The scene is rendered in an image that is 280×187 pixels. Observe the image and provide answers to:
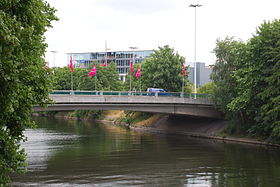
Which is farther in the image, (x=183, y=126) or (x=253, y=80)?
(x=183, y=126)

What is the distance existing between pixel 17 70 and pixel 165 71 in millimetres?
63753

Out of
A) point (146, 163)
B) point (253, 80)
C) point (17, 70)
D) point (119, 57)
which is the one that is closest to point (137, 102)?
point (253, 80)

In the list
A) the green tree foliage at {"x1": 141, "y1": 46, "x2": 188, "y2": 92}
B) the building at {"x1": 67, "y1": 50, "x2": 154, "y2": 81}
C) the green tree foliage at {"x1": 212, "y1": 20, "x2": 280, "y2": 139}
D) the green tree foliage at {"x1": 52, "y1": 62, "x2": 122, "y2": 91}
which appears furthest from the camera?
the building at {"x1": 67, "y1": 50, "x2": 154, "y2": 81}

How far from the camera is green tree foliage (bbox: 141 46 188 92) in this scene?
81.2m

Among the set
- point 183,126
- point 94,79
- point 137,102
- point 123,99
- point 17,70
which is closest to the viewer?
point 17,70

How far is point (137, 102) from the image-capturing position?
196ft

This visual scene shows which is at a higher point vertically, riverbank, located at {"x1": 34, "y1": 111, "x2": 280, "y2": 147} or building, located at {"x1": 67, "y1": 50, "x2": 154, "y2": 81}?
building, located at {"x1": 67, "y1": 50, "x2": 154, "y2": 81}

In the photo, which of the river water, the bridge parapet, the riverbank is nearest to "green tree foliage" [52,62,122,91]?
the riverbank

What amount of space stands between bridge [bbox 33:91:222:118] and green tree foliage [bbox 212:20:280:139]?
5.51m

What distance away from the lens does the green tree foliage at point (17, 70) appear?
1731 cm

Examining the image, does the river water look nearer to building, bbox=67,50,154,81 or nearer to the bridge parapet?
the bridge parapet

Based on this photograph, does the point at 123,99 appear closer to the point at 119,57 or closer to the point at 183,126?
the point at 183,126

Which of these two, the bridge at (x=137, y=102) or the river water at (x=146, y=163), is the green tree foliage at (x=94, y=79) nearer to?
the bridge at (x=137, y=102)

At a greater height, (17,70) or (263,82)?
(17,70)
